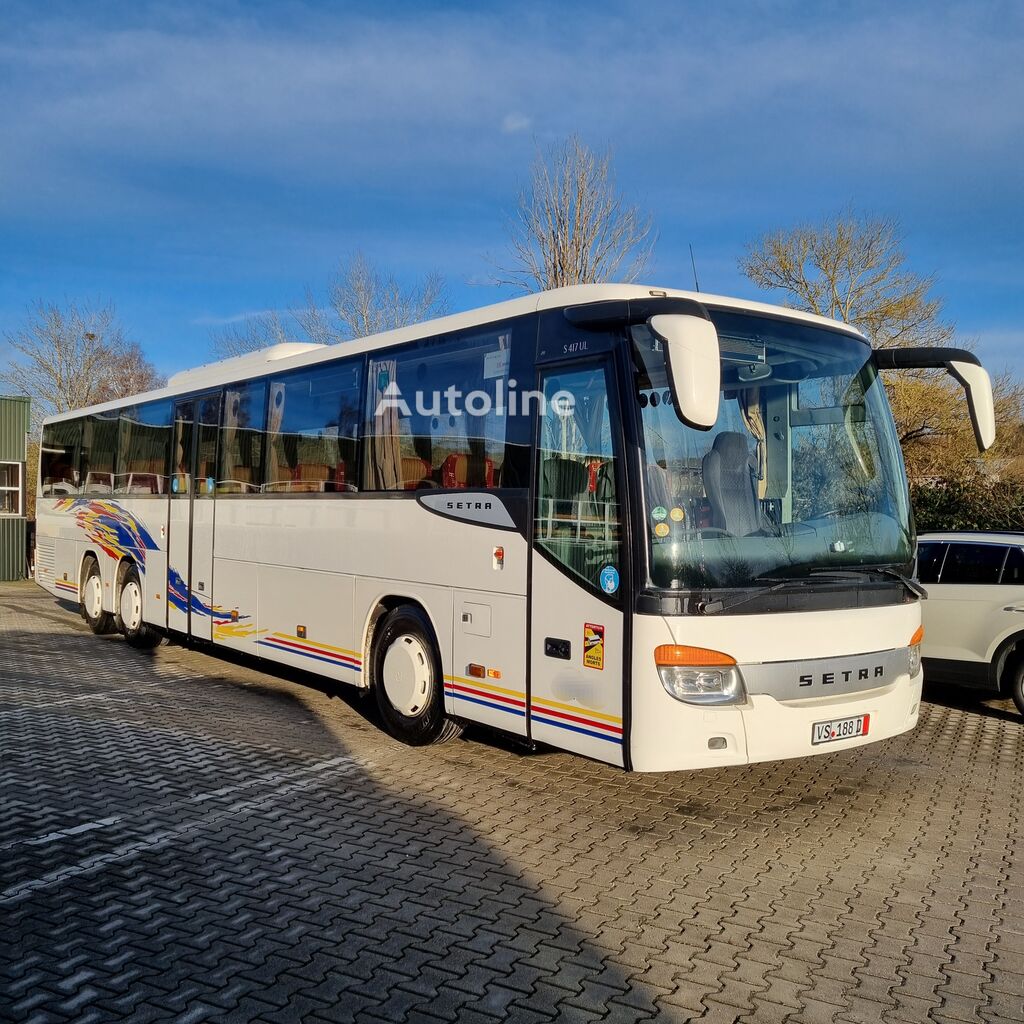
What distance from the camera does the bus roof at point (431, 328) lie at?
20.5 feet

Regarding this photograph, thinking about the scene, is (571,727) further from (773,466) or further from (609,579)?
(773,466)

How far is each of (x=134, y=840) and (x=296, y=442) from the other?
4.64m

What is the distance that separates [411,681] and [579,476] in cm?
251

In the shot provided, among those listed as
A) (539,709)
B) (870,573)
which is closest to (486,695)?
(539,709)

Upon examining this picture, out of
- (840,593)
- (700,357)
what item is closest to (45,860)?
(700,357)

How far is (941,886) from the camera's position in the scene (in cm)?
523

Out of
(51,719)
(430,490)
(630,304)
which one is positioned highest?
(630,304)

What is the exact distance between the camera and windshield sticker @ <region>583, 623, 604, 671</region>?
19.4 ft

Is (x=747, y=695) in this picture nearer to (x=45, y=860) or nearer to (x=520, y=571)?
(x=520, y=571)

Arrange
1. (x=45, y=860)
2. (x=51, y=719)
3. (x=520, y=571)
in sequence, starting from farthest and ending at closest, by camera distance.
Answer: (x=51, y=719)
(x=520, y=571)
(x=45, y=860)

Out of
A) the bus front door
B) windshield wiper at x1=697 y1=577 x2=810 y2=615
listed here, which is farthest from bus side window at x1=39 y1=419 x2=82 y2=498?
windshield wiper at x1=697 y1=577 x2=810 y2=615

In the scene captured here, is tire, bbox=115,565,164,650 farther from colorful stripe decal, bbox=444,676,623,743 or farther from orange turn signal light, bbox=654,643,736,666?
orange turn signal light, bbox=654,643,736,666

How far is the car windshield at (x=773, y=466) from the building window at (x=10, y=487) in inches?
905

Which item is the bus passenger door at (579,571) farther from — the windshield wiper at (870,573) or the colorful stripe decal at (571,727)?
the windshield wiper at (870,573)
